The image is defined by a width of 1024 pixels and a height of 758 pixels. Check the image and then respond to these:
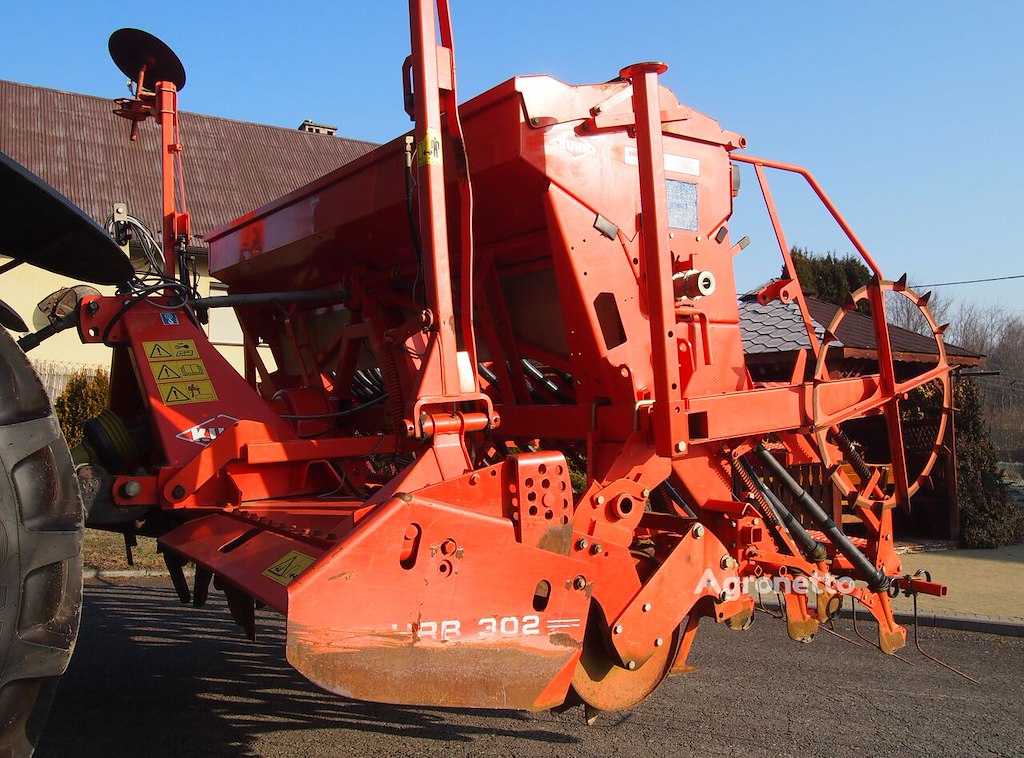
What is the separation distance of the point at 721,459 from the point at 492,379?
128 cm

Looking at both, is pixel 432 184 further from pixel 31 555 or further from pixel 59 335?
pixel 59 335

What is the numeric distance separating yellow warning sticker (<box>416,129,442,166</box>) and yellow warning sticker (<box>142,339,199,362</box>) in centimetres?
164

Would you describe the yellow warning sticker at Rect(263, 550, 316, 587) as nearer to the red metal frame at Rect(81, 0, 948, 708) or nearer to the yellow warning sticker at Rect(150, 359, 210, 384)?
the red metal frame at Rect(81, 0, 948, 708)

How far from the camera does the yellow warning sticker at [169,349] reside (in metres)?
3.68

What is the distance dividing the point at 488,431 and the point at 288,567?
0.82 m

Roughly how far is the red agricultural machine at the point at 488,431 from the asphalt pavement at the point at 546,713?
1.51 feet

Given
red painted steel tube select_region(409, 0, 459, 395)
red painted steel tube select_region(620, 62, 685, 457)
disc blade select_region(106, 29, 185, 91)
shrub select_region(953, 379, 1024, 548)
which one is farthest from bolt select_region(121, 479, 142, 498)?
Answer: shrub select_region(953, 379, 1024, 548)

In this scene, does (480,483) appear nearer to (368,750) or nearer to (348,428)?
(368,750)

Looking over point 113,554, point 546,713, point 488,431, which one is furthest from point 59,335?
point 488,431

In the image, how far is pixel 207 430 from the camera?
3580mm

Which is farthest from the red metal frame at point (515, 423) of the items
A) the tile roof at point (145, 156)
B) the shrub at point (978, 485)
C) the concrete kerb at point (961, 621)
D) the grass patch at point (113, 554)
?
the tile roof at point (145, 156)

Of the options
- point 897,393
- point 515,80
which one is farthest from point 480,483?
point 897,393

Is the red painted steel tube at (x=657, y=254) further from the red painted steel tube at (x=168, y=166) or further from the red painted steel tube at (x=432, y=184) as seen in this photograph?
the red painted steel tube at (x=168, y=166)

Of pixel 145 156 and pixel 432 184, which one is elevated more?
pixel 145 156
